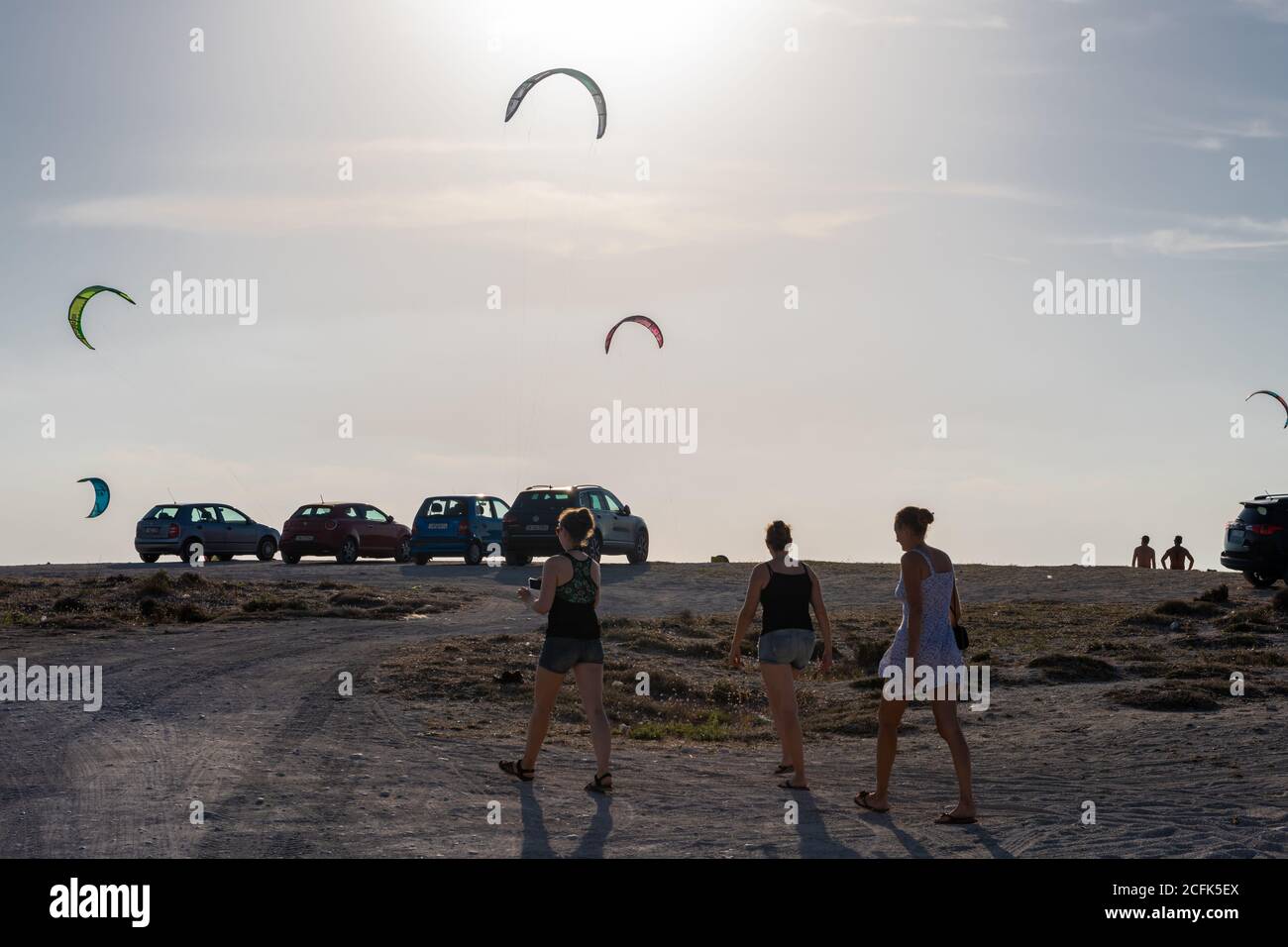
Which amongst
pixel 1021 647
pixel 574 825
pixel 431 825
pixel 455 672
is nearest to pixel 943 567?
pixel 574 825

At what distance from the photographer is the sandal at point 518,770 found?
11.0m

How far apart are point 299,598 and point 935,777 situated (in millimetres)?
16510

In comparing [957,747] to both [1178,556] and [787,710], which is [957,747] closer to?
[787,710]

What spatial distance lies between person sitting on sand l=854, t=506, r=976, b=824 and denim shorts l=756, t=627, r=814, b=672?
1009 millimetres

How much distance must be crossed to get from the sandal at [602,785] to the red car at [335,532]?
26449mm

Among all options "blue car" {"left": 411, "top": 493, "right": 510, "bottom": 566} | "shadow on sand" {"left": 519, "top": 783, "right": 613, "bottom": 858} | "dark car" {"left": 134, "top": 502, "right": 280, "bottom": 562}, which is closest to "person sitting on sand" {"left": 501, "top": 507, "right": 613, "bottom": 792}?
"shadow on sand" {"left": 519, "top": 783, "right": 613, "bottom": 858}

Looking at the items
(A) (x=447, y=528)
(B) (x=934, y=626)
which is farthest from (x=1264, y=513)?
(B) (x=934, y=626)

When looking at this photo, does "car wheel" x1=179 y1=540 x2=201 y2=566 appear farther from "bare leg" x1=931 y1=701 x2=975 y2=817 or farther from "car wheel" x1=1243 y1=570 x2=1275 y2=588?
"bare leg" x1=931 y1=701 x2=975 y2=817

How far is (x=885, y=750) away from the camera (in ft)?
33.0

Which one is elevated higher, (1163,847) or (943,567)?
(943,567)

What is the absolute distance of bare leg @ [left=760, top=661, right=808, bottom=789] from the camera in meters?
10.7

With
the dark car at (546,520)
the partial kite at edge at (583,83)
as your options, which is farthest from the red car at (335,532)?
the partial kite at edge at (583,83)
